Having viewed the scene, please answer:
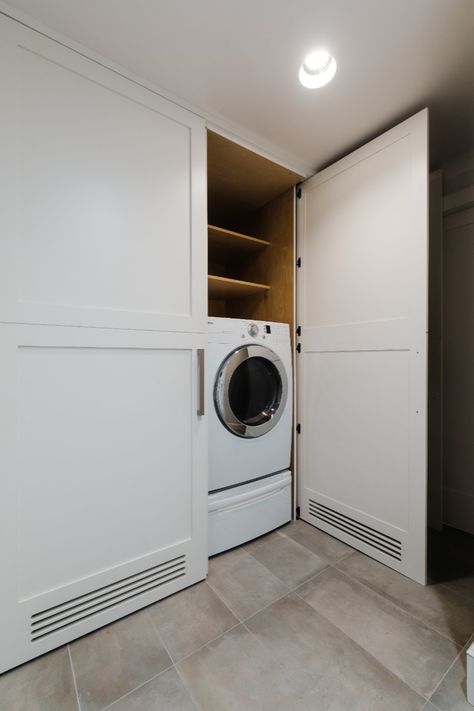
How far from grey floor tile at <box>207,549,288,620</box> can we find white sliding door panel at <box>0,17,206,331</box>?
4.03 feet

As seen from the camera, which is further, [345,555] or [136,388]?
[345,555]

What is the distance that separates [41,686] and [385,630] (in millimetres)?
1224

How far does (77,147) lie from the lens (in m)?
1.19

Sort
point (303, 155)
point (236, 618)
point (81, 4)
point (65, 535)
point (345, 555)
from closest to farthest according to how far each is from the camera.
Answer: point (81, 4) < point (65, 535) < point (236, 618) < point (345, 555) < point (303, 155)

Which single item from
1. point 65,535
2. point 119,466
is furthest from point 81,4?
point 65,535

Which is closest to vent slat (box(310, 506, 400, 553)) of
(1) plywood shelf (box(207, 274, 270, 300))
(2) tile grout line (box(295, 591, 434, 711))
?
(2) tile grout line (box(295, 591, 434, 711))

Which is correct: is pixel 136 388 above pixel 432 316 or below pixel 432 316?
below

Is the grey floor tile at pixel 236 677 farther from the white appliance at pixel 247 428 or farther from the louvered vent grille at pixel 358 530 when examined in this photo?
the louvered vent grille at pixel 358 530

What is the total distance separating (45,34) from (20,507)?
1696mm

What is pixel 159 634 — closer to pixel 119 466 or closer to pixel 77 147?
pixel 119 466

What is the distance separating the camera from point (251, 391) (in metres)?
1.83

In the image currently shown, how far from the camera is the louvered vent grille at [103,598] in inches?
44.0

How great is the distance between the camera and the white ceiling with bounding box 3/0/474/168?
42.0 inches

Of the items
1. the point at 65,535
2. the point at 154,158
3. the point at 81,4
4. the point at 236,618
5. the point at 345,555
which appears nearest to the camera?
the point at 81,4
